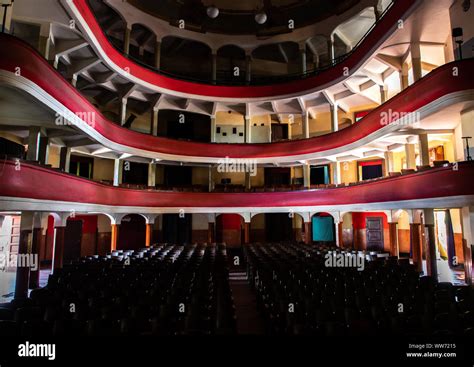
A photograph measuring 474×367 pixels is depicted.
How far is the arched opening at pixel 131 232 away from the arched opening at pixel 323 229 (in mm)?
11971

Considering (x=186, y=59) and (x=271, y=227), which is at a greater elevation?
(x=186, y=59)

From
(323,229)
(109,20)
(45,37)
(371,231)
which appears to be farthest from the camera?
(323,229)

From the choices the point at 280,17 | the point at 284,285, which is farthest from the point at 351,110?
the point at 284,285

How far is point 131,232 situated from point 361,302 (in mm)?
17173

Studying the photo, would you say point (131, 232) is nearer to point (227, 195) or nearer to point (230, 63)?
point (227, 195)

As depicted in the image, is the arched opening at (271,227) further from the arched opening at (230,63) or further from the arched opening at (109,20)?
the arched opening at (109,20)

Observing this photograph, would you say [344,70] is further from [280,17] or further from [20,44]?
[20,44]

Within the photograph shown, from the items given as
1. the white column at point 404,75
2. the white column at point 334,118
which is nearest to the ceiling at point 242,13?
the white column at point 334,118

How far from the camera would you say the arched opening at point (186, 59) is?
71.9 feet

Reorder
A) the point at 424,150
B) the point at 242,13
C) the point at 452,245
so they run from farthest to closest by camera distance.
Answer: the point at 242,13 < the point at 452,245 < the point at 424,150

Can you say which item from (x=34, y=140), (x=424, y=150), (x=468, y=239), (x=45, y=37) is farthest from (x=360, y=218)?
(x=45, y=37)

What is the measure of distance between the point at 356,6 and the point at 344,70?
4.40m

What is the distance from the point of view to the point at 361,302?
6234mm

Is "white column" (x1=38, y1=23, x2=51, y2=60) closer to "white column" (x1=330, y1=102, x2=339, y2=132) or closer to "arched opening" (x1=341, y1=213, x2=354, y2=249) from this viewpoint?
"white column" (x1=330, y1=102, x2=339, y2=132)
